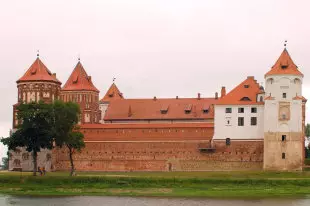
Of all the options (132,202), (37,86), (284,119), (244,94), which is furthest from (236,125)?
(132,202)

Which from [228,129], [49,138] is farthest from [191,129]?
[49,138]

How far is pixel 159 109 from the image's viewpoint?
104 metres

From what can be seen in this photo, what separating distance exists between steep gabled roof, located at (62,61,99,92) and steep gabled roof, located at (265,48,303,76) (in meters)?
28.0

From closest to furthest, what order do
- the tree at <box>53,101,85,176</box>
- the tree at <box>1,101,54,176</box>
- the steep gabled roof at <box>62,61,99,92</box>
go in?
the tree at <box>1,101,54,176</box> → the tree at <box>53,101,85,176</box> → the steep gabled roof at <box>62,61,99,92</box>

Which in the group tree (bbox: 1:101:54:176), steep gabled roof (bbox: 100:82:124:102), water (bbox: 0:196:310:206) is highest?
steep gabled roof (bbox: 100:82:124:102)

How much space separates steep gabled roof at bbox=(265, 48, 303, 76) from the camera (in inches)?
3442

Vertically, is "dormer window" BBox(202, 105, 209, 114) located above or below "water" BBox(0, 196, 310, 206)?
above

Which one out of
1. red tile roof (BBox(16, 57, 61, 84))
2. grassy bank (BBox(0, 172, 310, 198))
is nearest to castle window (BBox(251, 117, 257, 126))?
grassy bank (BBox(0, 172, 310, 198))

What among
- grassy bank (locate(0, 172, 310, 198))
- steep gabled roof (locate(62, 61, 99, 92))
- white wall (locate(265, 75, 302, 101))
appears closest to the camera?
grassy bank (locate(0, 172, 310, 198))

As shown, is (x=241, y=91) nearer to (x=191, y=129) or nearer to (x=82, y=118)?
(x=191, y=129)

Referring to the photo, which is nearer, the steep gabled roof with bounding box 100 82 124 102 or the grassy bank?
the grassy bank

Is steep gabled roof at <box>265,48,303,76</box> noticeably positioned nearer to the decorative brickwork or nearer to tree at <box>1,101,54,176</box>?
the decorative brickwork

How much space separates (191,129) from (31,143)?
65.8 feet

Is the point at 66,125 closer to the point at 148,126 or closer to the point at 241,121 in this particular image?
the point at 148,126
